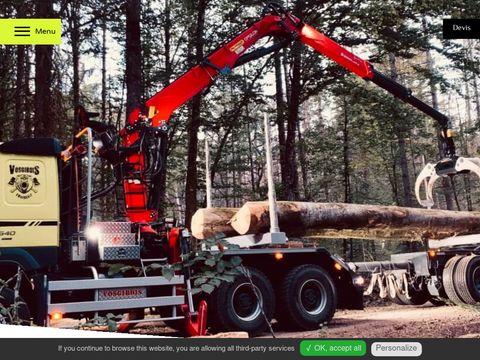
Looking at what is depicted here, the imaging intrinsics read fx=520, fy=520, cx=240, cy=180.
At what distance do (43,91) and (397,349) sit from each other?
8.90 meters

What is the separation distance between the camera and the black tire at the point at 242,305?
780 cm

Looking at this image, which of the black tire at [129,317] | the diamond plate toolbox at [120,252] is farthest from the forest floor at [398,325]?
the diamond plate toolbox at [120,252]

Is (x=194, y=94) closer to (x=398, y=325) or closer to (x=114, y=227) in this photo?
(x=114, y=227)

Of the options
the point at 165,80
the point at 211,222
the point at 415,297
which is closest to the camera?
the point at 211,222

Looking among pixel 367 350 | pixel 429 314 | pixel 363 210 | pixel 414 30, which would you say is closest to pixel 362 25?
pixel 414 30

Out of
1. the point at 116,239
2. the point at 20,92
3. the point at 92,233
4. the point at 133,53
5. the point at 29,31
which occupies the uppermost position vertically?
the point at 133,53

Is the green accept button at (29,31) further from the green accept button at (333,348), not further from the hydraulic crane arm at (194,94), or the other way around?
the green accept button at (333,348)

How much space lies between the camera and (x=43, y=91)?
10.3 metres

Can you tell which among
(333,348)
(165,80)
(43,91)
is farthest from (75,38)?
(333,348)

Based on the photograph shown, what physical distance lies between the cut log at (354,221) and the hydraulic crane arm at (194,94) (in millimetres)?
1692

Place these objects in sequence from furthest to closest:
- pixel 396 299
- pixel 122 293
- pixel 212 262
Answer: pixel 396 299 < pixel 122 293 < pixel 212 262

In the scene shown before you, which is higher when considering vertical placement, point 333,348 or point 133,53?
point 133,53

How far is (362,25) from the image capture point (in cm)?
1681

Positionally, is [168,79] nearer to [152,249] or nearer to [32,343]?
[152,249]
